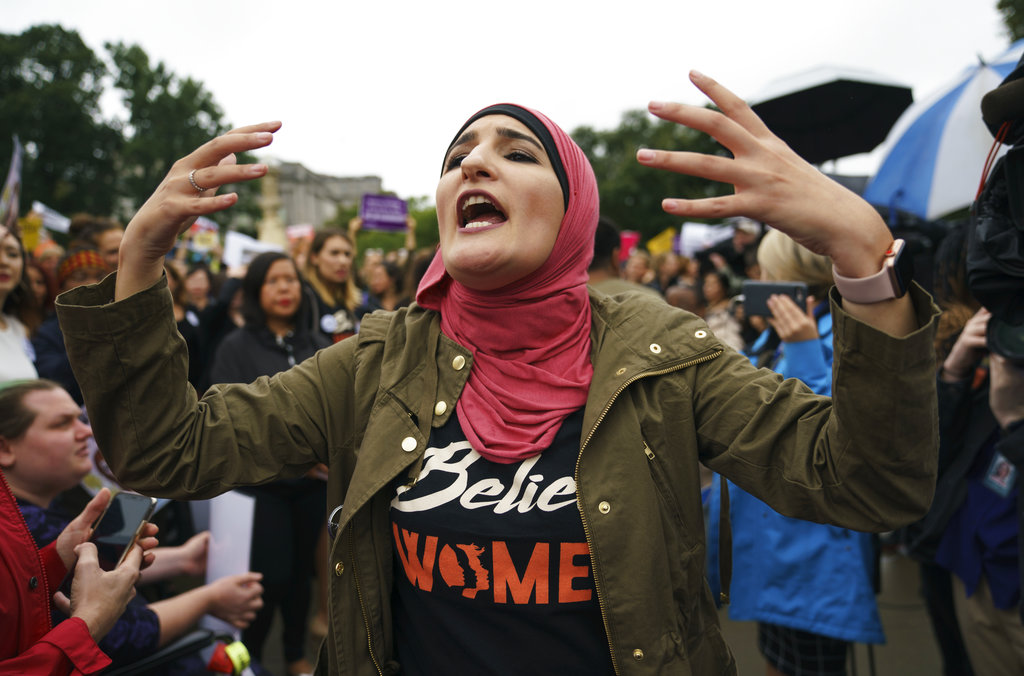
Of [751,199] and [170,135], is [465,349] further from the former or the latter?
[170,135]

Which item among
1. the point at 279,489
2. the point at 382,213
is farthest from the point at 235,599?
the point at 382,213

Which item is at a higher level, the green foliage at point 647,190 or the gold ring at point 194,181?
the gold ring at point 194,181

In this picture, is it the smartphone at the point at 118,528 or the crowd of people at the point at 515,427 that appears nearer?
the crowd of people at the point at 515,427

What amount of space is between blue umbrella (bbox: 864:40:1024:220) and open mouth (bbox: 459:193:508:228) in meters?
3.06

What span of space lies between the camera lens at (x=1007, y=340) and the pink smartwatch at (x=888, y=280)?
1049 mm

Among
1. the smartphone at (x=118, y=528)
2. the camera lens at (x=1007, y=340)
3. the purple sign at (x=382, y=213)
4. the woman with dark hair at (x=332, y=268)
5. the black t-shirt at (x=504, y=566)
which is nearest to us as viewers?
the black t-shirt at (x=504, y=566)

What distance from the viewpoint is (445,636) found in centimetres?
150

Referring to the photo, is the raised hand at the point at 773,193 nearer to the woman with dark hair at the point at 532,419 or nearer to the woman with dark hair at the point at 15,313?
the woman with dark hair at the point at 532,419

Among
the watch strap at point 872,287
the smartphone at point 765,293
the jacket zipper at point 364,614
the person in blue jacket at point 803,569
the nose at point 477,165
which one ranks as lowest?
the person in blue jacket at point 803,569

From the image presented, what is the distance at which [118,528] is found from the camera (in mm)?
1910

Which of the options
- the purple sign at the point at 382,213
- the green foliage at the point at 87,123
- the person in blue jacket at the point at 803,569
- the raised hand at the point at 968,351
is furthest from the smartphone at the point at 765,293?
the green foliage at the point at 87,123

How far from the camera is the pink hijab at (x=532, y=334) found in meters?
1.53

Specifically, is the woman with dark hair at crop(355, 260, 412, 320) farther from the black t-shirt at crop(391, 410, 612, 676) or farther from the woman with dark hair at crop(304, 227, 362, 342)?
the black t-shirt at crop(391, 410, 612, 676)

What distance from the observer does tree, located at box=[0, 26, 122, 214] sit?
28.5 m
